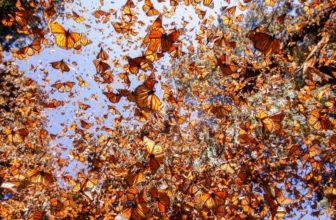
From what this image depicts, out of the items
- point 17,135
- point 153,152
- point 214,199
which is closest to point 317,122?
point 214,199

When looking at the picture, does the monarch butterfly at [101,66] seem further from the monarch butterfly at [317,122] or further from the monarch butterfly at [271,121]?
the monarch butterfly at [317,122]

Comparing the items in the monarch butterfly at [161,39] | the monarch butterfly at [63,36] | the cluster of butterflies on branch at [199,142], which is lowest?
the cluster of butterflies on branch at [199,142]

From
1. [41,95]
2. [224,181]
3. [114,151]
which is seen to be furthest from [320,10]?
[41,95]

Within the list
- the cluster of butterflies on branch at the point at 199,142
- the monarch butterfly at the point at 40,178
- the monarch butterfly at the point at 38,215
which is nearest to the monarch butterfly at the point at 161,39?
the cluster of butterflies on branch at the point at 199,142

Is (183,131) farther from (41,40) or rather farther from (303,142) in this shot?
(41,40)

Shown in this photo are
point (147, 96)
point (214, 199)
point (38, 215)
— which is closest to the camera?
point (147, 96)

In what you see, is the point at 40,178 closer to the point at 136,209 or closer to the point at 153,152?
the point at 136,209
